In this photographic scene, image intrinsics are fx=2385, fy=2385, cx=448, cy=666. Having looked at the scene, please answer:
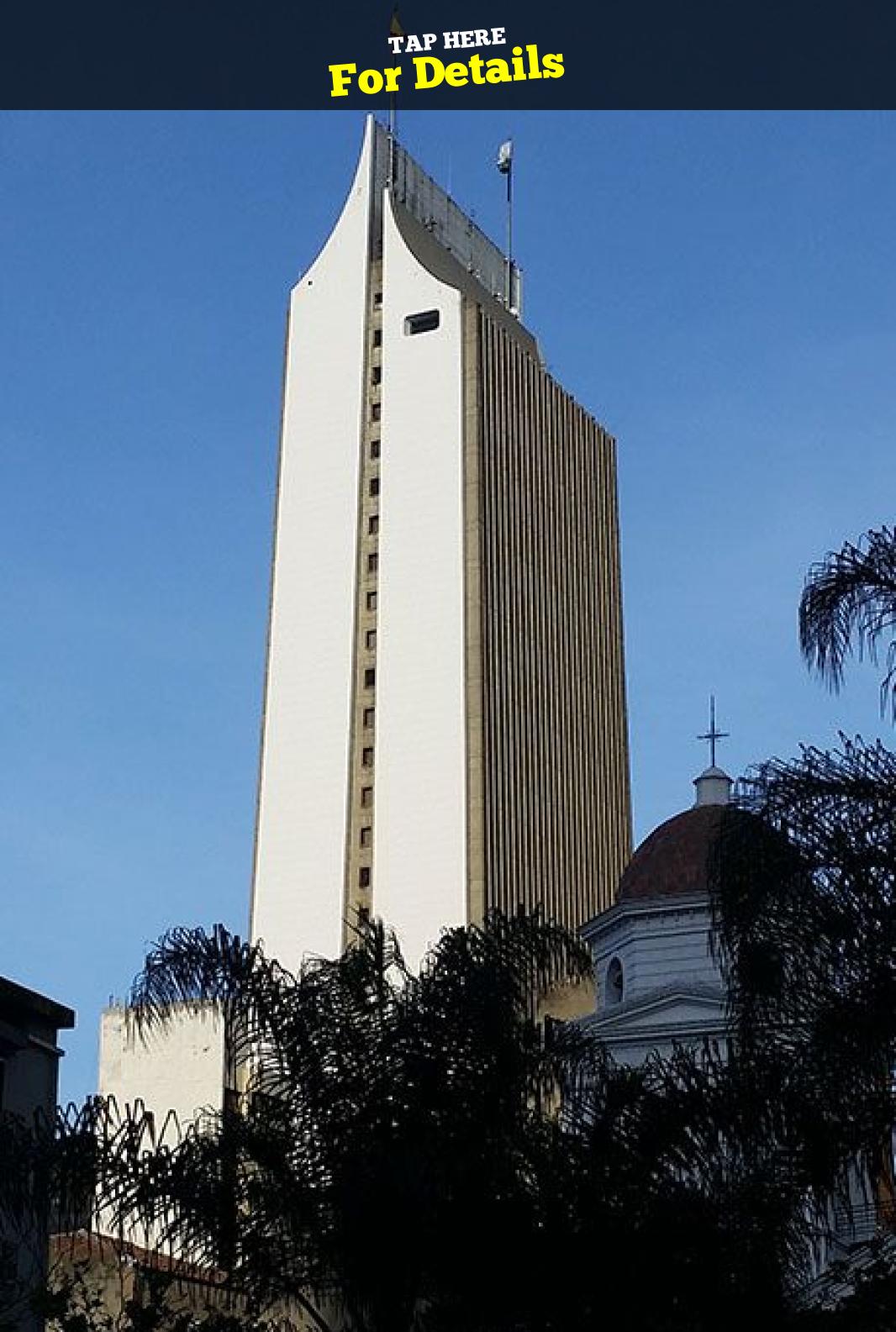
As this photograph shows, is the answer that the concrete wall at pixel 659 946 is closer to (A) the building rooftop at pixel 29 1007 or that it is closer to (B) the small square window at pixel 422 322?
(A) the building rooftop at pixel 29 1007

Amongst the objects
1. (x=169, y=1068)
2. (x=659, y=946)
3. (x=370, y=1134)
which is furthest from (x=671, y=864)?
(x=169, y=1068)

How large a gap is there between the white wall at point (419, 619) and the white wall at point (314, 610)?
1651mm

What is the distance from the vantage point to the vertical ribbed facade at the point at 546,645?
106 meters

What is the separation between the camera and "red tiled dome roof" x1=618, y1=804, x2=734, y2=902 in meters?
52.8

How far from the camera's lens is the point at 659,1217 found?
2480cm

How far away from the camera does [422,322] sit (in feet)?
363

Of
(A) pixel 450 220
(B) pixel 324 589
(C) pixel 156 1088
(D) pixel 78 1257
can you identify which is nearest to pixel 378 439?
(B) pixel 324 589

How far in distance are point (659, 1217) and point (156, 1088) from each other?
65138 mm

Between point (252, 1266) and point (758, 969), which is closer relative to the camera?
point (758, 969)

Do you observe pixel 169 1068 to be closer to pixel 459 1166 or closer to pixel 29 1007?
pixel 29 1007

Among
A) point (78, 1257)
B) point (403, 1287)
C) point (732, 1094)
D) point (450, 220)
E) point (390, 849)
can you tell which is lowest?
point (403, 1287)

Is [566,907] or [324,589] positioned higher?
[324,589]

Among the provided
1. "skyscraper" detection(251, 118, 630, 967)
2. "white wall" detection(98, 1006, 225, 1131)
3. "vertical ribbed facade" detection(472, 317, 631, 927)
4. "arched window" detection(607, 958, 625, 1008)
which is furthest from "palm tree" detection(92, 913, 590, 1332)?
"vertical ribbed facade" detection(472, 317, 631, 927)

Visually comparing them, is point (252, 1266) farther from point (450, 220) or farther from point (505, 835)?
point (450, 220)
